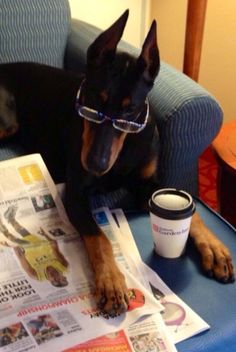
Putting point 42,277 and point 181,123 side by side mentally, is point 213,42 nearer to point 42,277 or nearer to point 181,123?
point 181,123

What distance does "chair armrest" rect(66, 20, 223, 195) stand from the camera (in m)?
1.33

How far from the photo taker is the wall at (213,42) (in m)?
2.35

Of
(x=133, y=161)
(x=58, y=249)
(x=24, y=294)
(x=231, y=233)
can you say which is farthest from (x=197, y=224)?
(x=24, y=294)

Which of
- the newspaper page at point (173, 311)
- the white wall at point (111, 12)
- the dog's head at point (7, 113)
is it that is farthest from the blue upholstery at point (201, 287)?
the white wall at point (111, 12)

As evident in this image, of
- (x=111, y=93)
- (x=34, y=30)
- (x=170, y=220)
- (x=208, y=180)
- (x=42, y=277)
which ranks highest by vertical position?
(x=111, y=93)

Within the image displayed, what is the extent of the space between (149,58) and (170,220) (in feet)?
1.30

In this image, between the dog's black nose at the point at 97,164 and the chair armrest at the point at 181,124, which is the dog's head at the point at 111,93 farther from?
the chair armrest at the point at 181,124

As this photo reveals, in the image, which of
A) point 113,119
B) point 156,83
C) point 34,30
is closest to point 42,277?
point 113,119

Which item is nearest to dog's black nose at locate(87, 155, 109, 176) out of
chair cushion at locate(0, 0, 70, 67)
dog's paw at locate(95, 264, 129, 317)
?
dog's paw at locate(95, 264, 129, 317)

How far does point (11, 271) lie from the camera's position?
1.13m

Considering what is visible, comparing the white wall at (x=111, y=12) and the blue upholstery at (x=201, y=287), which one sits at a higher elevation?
the white wall at (x=111, y=12)

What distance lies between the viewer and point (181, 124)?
1338 millimetres

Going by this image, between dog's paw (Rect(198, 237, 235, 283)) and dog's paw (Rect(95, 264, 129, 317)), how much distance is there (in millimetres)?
219

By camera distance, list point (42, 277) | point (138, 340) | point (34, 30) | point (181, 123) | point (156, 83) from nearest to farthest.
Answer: point (138, 340), point (42, 277), point (181, 123), point (156, 83), point (34, 30)
